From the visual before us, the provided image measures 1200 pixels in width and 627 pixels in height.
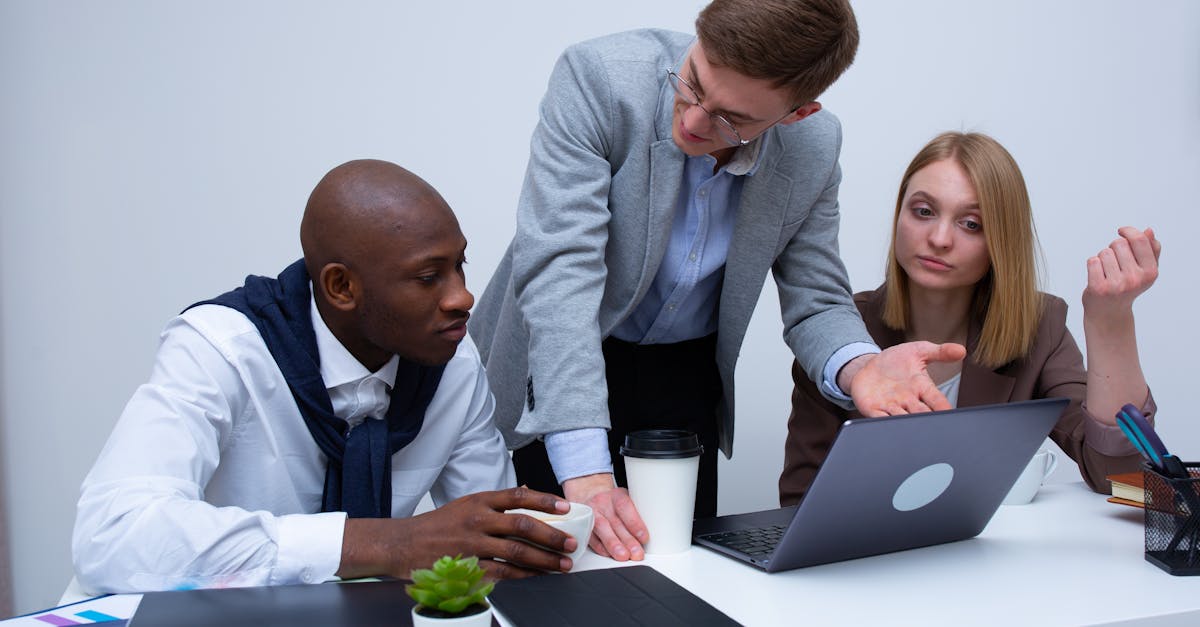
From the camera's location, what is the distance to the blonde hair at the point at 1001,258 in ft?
5.74

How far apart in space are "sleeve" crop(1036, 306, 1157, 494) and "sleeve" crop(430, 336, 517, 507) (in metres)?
0.79

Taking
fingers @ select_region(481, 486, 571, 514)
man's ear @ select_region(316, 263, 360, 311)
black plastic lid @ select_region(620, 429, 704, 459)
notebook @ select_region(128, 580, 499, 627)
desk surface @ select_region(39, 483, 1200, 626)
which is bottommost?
desk surface @ select_region(39, 483, 1200, 626)

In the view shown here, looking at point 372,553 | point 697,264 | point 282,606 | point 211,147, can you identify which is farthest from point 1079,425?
point 211,147

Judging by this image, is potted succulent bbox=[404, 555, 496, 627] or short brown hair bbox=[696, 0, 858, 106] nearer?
potted succulent bbox=[404, 555, 496, 627]

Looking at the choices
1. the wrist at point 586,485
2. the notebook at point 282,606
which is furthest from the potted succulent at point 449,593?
the wrist at point 586,485

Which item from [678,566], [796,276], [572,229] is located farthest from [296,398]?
[796,276]

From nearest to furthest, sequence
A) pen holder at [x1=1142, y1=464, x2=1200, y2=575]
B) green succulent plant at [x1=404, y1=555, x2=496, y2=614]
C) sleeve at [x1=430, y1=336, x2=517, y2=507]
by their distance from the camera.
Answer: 1. green succulent plant at [x1=404, y1=555, x2=496, y2=614]
2. pen holder at [x1=1142, y1=464, x2=1200, y2=575]
3. sleeve at [x1=430, y1=336, x2=517, y2=507]

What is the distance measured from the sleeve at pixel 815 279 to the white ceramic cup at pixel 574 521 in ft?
2.03

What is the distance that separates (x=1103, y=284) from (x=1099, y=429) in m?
0.22

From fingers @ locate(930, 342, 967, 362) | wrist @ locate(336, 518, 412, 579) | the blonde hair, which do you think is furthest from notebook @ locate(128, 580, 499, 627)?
the blonde hair

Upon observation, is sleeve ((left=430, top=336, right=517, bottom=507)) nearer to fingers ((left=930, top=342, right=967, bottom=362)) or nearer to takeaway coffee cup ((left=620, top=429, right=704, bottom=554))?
takeaway coffee cup ((left=620, top=429, right=704, bottom=554))

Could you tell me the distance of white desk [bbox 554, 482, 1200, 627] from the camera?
90cm

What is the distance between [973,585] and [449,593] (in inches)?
22.9

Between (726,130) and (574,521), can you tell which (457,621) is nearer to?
(574,521)
